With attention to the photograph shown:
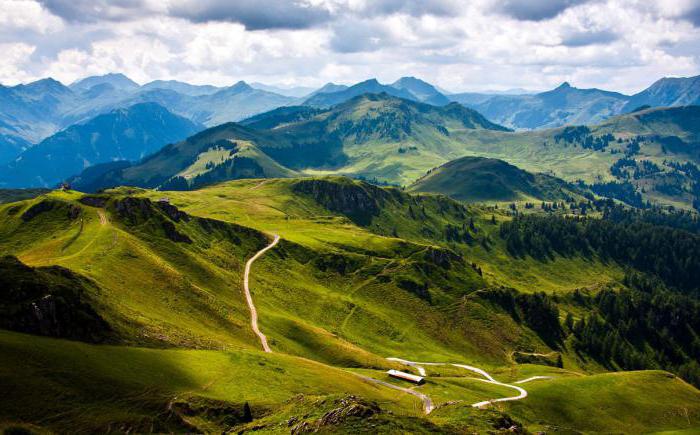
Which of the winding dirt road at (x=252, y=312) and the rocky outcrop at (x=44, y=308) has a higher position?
the rocky outcrop at (x=44, y=308)

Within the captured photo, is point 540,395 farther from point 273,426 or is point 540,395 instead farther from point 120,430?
point 120,430

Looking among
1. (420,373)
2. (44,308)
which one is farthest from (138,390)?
(420,373)

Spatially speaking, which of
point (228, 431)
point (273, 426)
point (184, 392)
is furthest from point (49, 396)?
point (273, 426)

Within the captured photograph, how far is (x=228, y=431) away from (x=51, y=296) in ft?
123

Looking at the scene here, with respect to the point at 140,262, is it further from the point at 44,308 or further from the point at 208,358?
the point at 44,308

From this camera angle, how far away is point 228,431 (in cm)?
6675

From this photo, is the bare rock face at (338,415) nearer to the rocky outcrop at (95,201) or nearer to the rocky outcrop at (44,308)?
the rocky outcrop at (44,308)

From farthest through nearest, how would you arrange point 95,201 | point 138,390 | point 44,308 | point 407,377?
point 95,201
point 407,377
point 44,308
point 138,390

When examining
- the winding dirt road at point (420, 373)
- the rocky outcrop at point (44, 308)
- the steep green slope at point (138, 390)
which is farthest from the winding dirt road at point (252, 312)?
the rocky outcrop at point (44, 308)

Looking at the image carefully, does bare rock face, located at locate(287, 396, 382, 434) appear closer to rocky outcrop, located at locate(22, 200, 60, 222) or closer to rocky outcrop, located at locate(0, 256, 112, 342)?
rocky outcrop, located at locate(0, 256, 112, 342)

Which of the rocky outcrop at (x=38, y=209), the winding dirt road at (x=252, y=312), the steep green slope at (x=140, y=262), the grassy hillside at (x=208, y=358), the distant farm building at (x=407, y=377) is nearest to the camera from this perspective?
the grassy hillside at (x=208, y=358)

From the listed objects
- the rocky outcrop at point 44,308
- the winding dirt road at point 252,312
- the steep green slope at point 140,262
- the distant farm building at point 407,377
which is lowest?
the distant farm building at point 407,377

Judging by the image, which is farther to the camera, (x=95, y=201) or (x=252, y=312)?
(x=95, y=201)

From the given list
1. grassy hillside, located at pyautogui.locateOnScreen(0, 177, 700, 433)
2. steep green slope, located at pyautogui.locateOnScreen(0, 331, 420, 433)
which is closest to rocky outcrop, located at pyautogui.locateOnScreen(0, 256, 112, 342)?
grassy hillside, located at pyautogui.locateOnScreen(0, 177, 700, 433)
